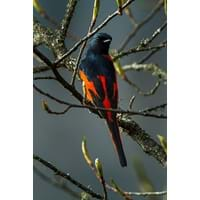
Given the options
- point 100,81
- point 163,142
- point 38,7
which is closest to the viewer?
point 163,142

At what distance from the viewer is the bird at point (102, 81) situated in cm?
180

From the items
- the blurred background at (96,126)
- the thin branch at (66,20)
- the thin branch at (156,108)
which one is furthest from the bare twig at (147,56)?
the thin branch at (66,20)

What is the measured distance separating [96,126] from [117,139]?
0.07 metres

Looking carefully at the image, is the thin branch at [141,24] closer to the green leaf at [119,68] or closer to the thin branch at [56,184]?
the green leaf at [119,68]

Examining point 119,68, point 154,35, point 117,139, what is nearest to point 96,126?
point 117,139

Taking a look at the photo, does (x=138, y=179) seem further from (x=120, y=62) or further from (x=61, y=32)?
(x=61, y=32)

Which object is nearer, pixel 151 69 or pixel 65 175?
pixel 151 69

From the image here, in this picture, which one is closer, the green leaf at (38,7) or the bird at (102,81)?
the bird at (102,81)

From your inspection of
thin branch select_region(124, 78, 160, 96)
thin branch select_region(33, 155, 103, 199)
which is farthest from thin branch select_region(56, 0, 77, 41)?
thin branch select_region(33, 155, 103, 199)

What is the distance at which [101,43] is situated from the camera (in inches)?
71.7

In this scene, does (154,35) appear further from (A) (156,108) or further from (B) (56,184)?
(B) (56,184)

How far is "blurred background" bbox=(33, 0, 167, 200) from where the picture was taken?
1.77 m

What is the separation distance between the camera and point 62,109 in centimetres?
190

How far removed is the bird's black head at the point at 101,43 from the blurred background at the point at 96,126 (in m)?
0.01
